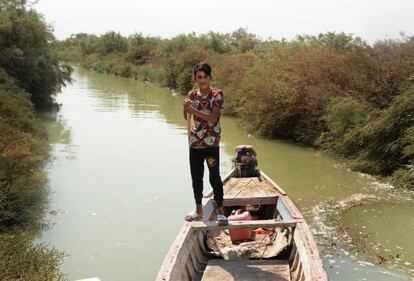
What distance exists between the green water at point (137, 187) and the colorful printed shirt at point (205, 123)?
7.78 feet

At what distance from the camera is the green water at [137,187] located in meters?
6.47

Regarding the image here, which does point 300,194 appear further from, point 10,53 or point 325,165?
point 10,53

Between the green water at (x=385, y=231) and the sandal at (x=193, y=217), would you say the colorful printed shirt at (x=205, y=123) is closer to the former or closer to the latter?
the sandal at (x=193, y=217)

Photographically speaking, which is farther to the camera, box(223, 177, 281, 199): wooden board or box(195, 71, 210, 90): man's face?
box(223, 177, 281, 199): wooden board

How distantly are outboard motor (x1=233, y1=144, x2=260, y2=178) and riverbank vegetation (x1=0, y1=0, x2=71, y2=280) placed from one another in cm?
341

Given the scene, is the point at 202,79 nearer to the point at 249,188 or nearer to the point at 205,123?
the point at 205,123

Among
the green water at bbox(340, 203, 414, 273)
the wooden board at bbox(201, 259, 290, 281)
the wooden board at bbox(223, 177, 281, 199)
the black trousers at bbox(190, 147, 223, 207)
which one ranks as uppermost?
the black trousers at bbox(190, 147, 223, 207)

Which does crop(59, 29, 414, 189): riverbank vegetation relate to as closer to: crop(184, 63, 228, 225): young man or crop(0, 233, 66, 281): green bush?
crop(184, 63, 228, 225): young man

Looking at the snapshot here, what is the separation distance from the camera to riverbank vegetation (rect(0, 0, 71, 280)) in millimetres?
5156

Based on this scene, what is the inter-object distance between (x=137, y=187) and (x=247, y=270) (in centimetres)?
564

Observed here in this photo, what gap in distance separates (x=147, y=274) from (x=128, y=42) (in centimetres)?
5951

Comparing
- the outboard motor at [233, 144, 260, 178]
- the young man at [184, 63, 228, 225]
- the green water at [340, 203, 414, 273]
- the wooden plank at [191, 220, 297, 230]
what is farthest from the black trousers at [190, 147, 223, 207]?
the outboard motor at [233, 144, 260, 178]

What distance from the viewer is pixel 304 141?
14.6 meters

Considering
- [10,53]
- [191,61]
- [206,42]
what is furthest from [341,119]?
[206,42]
